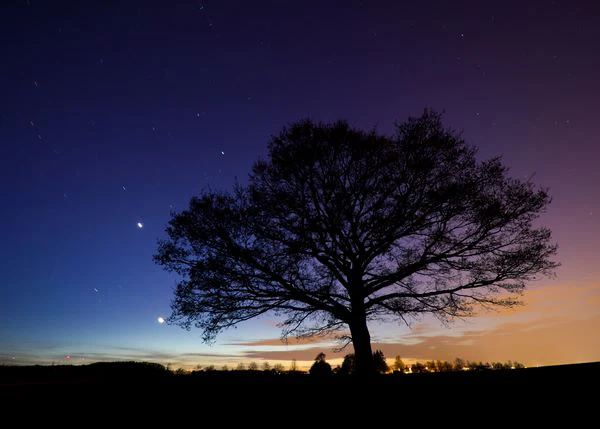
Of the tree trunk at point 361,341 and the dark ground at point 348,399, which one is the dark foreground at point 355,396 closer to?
the dark ground at point 348,399

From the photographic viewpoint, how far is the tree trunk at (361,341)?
15.0 metres

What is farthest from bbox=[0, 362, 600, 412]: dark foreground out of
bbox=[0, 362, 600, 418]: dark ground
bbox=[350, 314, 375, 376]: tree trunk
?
bbox=[350, 314, 375, 376]: tree trunk

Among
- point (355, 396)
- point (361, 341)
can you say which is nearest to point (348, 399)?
point (355, 396)

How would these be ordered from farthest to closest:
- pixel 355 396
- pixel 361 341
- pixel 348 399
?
pixel 361 341 → pixel 355 396 → pixel 348 399

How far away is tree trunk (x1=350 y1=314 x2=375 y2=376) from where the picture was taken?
15.0 m

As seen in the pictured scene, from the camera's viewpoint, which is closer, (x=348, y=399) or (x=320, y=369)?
(x=348, y=399)

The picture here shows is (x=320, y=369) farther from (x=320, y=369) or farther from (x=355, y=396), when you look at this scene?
(x=355, y=396)

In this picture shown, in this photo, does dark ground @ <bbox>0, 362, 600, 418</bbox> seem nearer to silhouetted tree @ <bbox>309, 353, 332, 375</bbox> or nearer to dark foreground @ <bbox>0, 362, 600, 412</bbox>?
dark foreground @ <bbox>0, 362, 600, 412</bbox>

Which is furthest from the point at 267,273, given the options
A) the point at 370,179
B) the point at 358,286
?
the point at 370,179

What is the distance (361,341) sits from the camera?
15195 millimetres

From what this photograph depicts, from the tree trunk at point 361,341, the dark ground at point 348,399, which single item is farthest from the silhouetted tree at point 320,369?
the dark ground at point 348,399

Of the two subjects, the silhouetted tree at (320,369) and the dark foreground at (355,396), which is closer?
the dark foreground at (355,396)

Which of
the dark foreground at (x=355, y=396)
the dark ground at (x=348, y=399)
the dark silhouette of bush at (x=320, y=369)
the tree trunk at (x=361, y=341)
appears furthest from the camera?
the tree trunk at (x=361, y=341)

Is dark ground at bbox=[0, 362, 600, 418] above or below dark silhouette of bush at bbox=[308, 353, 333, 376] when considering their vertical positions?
below
